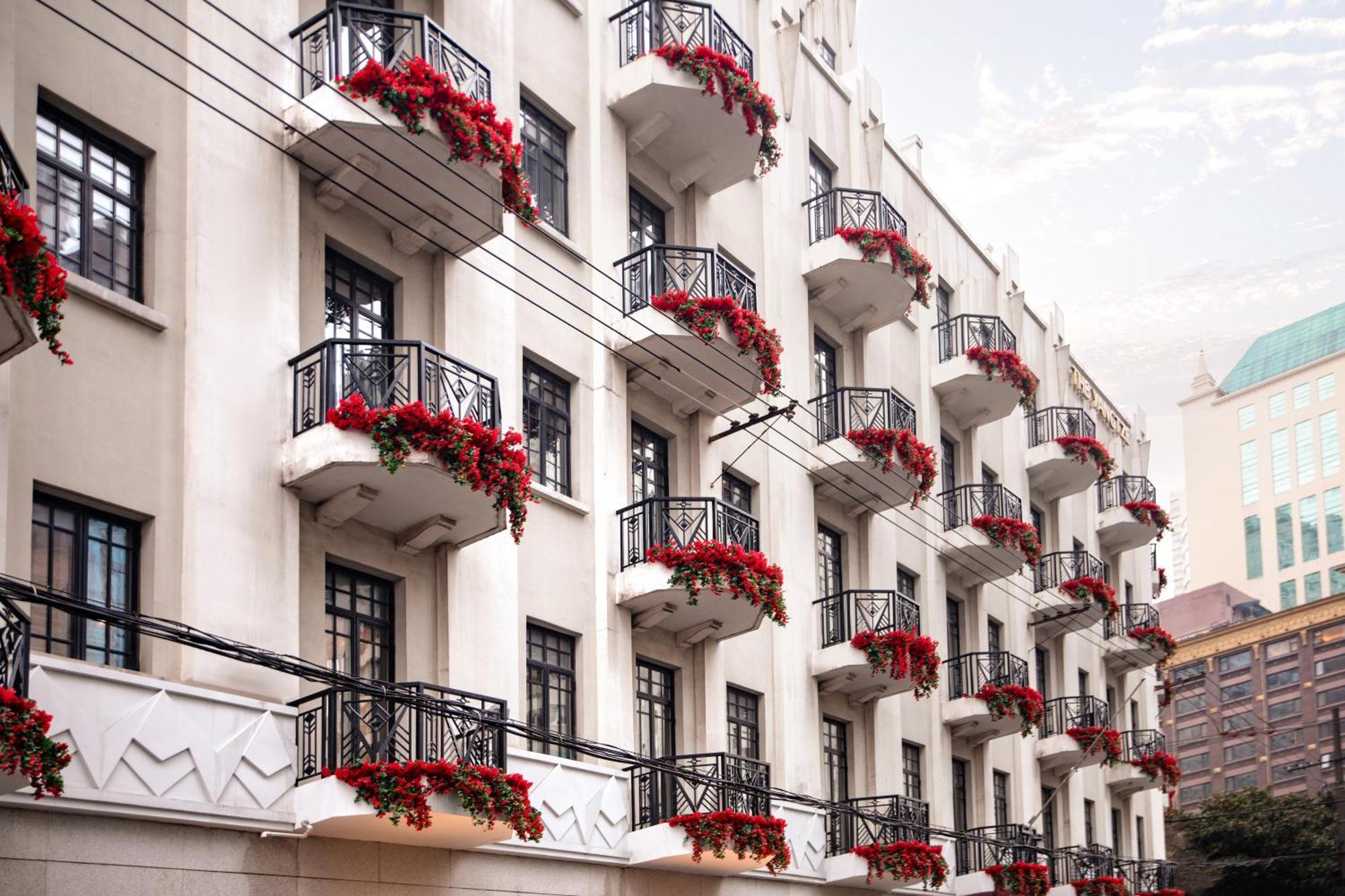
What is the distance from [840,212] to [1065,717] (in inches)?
632

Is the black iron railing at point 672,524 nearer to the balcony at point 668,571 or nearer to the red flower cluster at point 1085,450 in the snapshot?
the balcony at point 668,571

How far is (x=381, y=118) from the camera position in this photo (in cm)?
2084

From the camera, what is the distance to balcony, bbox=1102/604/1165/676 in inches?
1905

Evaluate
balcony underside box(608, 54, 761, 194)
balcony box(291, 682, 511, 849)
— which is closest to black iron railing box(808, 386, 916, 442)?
balcony underside box(608, 54, 761, 194)

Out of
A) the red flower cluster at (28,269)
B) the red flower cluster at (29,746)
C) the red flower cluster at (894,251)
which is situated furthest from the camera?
the red flower cluster at (894,251)

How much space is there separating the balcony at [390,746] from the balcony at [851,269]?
14.9 meters

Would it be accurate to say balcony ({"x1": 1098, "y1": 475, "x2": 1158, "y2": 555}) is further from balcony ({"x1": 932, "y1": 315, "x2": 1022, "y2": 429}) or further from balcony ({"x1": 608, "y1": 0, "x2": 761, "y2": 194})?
balcony ({"x1": 608, "y1": 0, "x2": 761, "y2": 194})

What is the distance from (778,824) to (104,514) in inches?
459

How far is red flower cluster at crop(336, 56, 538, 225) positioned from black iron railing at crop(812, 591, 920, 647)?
11745 millimetres

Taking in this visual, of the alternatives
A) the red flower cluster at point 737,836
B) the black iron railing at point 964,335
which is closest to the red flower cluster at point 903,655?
the red flower cluster at point 737,836

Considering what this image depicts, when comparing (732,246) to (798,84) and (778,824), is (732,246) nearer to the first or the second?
(798,84)

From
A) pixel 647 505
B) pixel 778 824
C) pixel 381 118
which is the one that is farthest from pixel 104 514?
pixel 778 824

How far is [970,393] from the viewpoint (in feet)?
130

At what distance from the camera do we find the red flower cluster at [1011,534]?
125 ft
